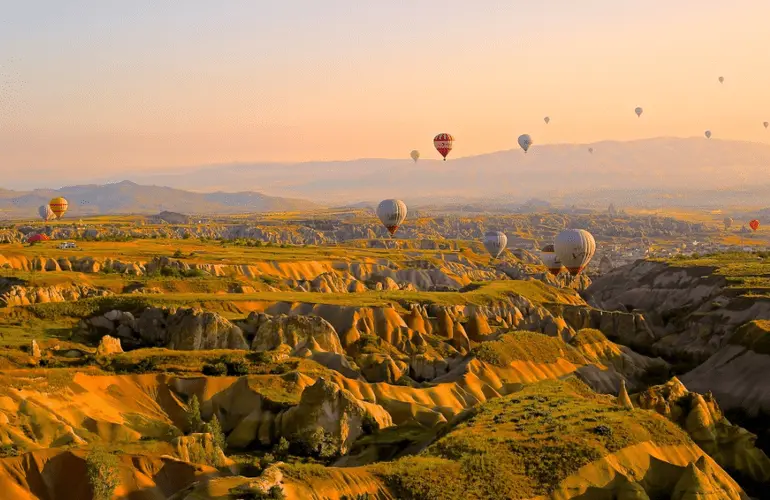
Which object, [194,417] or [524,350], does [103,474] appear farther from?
[524,350]

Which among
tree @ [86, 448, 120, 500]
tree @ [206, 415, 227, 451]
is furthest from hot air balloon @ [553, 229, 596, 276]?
tree @ [86, 448, 120, 500]

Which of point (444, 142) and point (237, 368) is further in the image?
point (444, 142)

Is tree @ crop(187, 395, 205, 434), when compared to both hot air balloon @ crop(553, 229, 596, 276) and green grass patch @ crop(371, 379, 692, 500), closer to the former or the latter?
green grass patch @ crop(371, 379, 692, 500)

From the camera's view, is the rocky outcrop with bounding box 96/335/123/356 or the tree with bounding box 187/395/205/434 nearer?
the tree with bounding box 187/395/205/434

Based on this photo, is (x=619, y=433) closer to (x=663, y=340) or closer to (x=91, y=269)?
(x=663, y=340)

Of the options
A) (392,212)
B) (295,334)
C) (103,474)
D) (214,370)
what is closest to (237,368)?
(214,370)

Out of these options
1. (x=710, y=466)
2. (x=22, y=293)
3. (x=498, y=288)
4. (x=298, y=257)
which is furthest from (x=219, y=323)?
(x=298, y=257)
